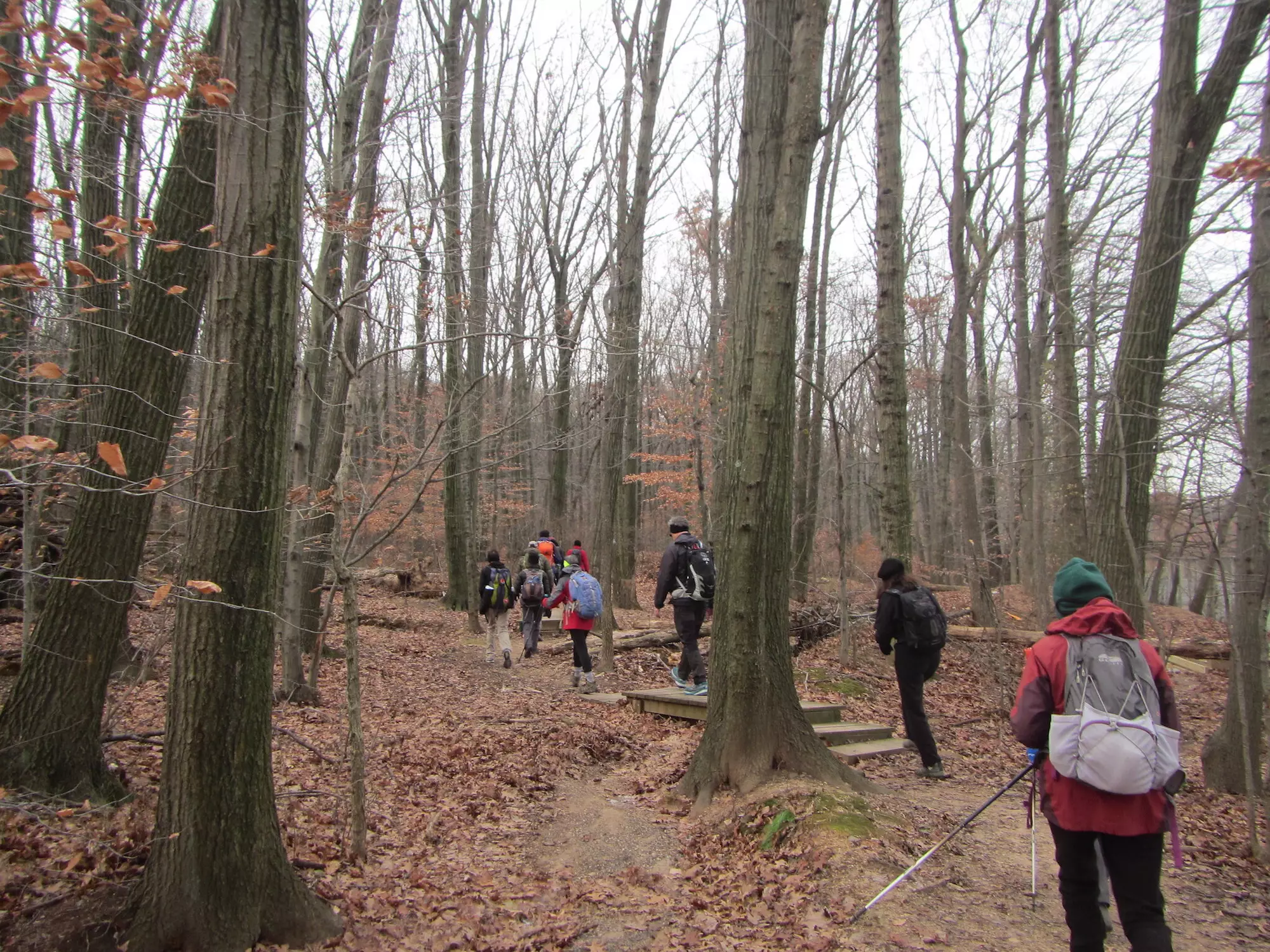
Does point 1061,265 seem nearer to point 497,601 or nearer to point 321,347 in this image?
point 497,601

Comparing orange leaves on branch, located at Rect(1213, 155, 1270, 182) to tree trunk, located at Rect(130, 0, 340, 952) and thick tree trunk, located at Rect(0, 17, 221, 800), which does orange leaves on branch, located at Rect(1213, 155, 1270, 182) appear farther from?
thick tree trunk, located at Rect(0, 17, 221, 800)

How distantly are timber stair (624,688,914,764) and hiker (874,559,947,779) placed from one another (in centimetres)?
49

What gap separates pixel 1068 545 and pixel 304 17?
1382cm

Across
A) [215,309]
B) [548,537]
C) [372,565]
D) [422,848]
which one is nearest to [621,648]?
[548,537]

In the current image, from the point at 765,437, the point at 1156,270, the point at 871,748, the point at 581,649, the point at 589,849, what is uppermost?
the point at 1156,270

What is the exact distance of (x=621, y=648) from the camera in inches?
488

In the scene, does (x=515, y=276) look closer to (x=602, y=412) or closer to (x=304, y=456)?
(x=602, y=412)

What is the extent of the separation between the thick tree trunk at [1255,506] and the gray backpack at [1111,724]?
2585mm

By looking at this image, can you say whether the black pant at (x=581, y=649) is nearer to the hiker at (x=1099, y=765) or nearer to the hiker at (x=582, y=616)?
the hiker at (x=582, y=616)

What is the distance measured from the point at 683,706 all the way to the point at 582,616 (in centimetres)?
236

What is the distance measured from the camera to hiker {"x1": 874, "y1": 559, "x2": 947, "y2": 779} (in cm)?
666

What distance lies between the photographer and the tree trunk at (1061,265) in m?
12.8

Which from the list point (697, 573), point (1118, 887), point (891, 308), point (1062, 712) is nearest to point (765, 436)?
point (1062, 712)

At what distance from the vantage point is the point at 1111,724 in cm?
316
